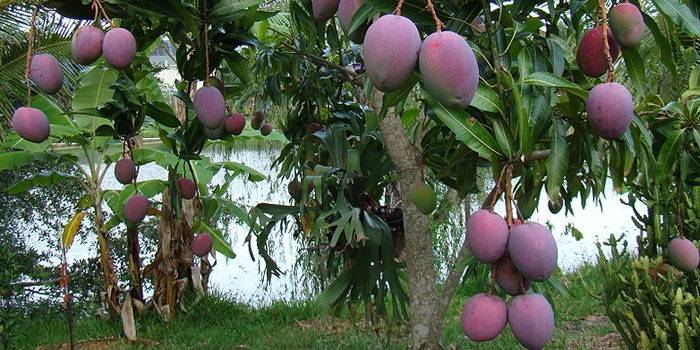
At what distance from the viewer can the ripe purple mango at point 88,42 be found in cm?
100

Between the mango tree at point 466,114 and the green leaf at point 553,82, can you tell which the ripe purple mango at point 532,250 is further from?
the green leaf at point 553,82

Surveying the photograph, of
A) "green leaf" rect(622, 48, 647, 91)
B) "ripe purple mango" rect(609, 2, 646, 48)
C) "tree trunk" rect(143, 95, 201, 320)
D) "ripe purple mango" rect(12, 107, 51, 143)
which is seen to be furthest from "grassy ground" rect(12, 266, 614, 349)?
"ripe purple mango" rect(609, 2, 646, 48)

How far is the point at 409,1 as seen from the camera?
2.70 ft

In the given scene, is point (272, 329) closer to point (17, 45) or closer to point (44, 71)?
point (17, 45)

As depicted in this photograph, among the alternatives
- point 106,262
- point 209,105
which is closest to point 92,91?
point 209,105

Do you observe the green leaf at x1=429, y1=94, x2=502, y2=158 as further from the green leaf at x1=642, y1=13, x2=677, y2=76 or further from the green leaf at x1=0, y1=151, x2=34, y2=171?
the green leaf at x1=0, y1=151, x2=34, y2=171

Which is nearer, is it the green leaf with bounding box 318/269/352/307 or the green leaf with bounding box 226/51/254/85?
the green leaf with bounding box 226/51/254/85

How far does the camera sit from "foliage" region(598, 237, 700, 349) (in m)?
1.79

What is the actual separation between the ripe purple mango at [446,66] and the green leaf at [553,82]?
0.73ft

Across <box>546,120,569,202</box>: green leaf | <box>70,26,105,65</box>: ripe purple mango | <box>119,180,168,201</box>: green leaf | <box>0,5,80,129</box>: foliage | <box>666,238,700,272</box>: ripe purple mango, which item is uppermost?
<box>0,5,80,129</box>: foliage

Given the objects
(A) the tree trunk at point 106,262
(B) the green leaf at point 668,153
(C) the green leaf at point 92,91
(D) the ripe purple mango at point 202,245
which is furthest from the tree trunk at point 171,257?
(B) the green leaf at point 668,153

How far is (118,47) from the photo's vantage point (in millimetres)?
1002

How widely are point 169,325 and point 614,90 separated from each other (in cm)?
343

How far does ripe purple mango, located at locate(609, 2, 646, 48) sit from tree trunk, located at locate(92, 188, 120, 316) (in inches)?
129
